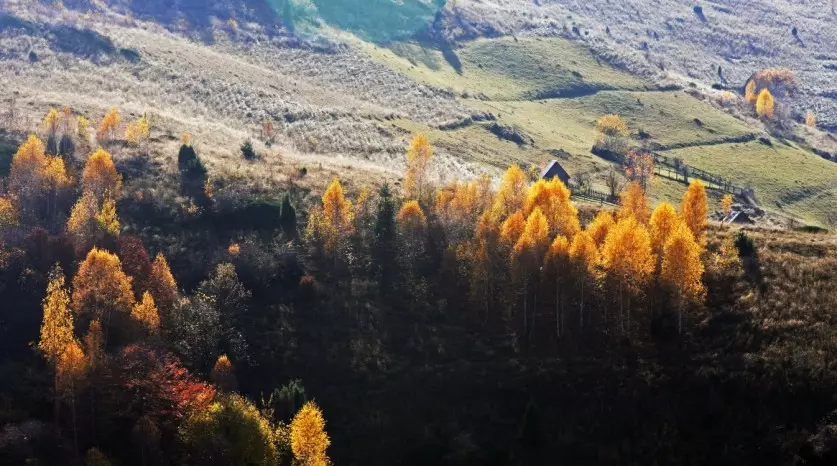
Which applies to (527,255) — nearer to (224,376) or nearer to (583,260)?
(583,260)

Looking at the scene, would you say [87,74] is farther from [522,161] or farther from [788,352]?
[788,352]

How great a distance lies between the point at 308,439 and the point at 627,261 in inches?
1295

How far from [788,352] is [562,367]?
1912 centimetres

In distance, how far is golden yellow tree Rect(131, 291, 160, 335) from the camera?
231ft

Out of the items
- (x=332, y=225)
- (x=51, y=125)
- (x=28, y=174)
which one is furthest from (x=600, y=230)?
(x=51, y=125)

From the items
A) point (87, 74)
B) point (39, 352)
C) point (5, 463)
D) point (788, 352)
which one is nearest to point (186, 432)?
point (5, 463)

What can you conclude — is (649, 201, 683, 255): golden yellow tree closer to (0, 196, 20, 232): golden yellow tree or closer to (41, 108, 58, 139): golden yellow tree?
(0, 196, 20, 232): golden yellow tree

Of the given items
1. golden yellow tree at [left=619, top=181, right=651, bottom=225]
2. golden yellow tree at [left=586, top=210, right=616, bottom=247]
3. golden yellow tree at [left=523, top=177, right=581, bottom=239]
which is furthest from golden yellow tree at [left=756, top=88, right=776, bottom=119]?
golden yellow tree at [left=586, top=210, right=616, bottom=247]

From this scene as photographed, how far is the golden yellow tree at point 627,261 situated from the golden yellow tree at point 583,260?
106cm

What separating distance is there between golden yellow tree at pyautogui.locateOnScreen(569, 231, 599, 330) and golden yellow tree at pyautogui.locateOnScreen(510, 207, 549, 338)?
342cm

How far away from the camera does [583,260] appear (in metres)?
74.1

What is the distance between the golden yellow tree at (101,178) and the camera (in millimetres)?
89250

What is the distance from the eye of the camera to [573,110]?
182250 mm

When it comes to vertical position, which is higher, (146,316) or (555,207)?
(555,207)
